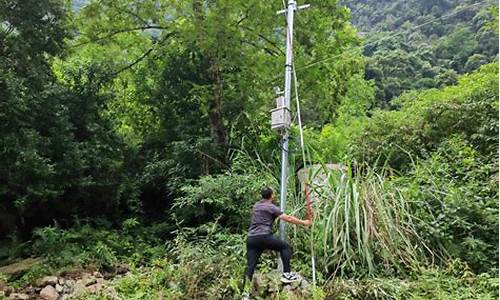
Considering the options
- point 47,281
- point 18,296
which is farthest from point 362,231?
point 18,296

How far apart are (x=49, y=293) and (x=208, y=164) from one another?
3.42 meters

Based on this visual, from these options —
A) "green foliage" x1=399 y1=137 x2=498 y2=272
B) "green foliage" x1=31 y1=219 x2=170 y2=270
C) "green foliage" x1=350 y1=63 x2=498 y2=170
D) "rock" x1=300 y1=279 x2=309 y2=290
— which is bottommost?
"rock" x1=300 y1=279 x2=309 y2=290

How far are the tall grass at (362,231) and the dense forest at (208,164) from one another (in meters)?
0.02

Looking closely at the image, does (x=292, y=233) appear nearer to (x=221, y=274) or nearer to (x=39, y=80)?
(x=221, y=274)

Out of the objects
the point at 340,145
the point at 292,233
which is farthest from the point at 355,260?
the point at 340,145

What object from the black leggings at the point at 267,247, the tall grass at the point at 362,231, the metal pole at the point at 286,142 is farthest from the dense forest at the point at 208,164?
the metal pole at the point at 286,142

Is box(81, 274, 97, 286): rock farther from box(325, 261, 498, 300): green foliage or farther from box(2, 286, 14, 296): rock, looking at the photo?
box(325, 261, 498, 300): green foliage

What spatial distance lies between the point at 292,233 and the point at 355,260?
2.98ft

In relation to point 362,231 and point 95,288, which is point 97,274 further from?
point 362,231

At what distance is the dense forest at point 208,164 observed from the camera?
5309 mm

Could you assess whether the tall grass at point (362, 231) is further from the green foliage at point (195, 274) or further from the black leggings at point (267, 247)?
the green foliage at point (195, 274)

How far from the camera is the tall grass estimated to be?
204 inches

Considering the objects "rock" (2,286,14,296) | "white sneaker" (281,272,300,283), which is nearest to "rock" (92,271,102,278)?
"rock" (2,286,14,296)

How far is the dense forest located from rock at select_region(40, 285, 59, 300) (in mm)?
22
